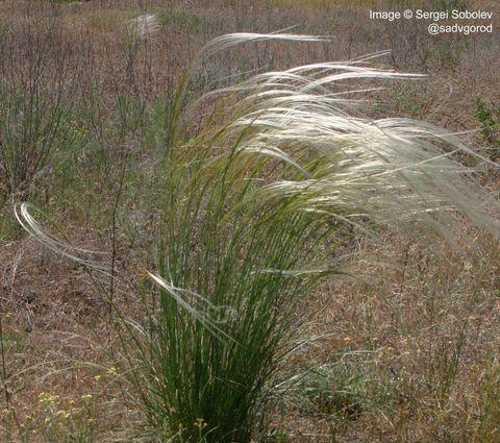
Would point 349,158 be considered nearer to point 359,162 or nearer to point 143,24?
point 359,162

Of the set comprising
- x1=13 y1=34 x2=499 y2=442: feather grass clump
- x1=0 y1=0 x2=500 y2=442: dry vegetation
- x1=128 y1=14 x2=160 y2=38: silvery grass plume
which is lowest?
x1=0 y1=0 x2=500 y2=442: dry vegetation

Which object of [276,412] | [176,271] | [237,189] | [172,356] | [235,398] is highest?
[237,189]

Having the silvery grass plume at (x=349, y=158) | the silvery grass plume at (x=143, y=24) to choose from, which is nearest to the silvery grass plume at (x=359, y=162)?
the silvery grass plume at (x=349, y=158)

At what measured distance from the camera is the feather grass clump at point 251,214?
1.99 m

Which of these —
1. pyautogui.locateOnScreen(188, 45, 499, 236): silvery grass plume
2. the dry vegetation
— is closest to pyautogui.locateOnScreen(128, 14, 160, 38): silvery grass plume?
the dry vegetation

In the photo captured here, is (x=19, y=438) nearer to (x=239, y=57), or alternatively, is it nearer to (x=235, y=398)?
(x=235, y=398)

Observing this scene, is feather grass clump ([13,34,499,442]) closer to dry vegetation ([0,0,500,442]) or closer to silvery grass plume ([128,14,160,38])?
dry vegetation ([0,0,500,442])

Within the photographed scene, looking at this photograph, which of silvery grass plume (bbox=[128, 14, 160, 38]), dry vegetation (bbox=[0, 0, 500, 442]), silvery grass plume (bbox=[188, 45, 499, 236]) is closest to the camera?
silvery grass plume (bbox=[188, 45, 499, 236])

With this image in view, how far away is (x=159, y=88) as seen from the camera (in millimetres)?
6816

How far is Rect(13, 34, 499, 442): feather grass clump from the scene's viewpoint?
1.99m

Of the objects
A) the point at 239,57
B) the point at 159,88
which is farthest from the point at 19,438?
the point at 239,57

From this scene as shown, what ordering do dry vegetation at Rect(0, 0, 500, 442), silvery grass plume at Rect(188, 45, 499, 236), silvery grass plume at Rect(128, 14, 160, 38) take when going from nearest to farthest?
1. silvery grass plume at Rect(188, 45, 499, 236)
2. dry vegetation at Rect(0, 0, 500, 442)
3. silvery grass plume at Rect(128, 14, 160, 38)

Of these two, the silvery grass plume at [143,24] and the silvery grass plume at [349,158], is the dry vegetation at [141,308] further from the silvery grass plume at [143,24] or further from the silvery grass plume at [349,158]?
the silvery grass plume at [143,24]

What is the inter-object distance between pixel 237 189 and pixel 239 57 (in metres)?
5.98
